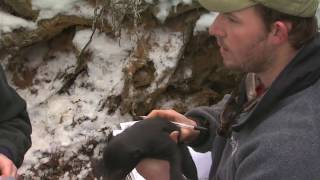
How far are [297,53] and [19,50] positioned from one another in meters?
2.05

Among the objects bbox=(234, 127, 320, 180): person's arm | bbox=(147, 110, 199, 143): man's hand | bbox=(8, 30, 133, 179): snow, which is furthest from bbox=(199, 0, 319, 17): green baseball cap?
bbox=(8, 30, 133, 179): snow

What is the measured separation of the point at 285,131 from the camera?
1.26 meters

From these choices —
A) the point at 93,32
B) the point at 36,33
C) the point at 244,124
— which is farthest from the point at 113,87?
the point at 244,124

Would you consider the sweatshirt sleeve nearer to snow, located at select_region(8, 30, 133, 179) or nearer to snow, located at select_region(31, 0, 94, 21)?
snow, located at select_region(8, 30, 133, 179)

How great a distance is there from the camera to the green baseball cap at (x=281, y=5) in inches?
54.9

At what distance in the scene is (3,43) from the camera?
2.97 meters

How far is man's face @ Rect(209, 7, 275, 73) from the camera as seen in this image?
144cm

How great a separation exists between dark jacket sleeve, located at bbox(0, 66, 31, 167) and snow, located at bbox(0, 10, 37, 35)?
131 centimetres

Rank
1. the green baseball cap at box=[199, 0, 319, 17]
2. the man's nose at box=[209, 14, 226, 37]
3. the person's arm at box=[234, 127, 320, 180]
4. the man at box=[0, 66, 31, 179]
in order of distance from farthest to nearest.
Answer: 1. the man at box=[0, 66, 31, 179]
2. the man's nose at box=[209, 14, 226, 37]
3. the green baseball cap at box=[199, 0, 319, 17]
4. the person's arm at box=[234, 127, 320, 180]

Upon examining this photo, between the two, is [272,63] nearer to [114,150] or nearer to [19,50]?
[114,150]

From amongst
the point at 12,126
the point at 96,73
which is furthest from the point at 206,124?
the point at 96,73

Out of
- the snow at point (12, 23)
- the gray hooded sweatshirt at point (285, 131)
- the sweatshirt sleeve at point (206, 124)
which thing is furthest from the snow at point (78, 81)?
the gray hooded sweatshirt at point (285, 131)

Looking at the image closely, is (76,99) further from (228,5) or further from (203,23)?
(228,5)

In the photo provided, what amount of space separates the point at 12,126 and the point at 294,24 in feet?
3.14
